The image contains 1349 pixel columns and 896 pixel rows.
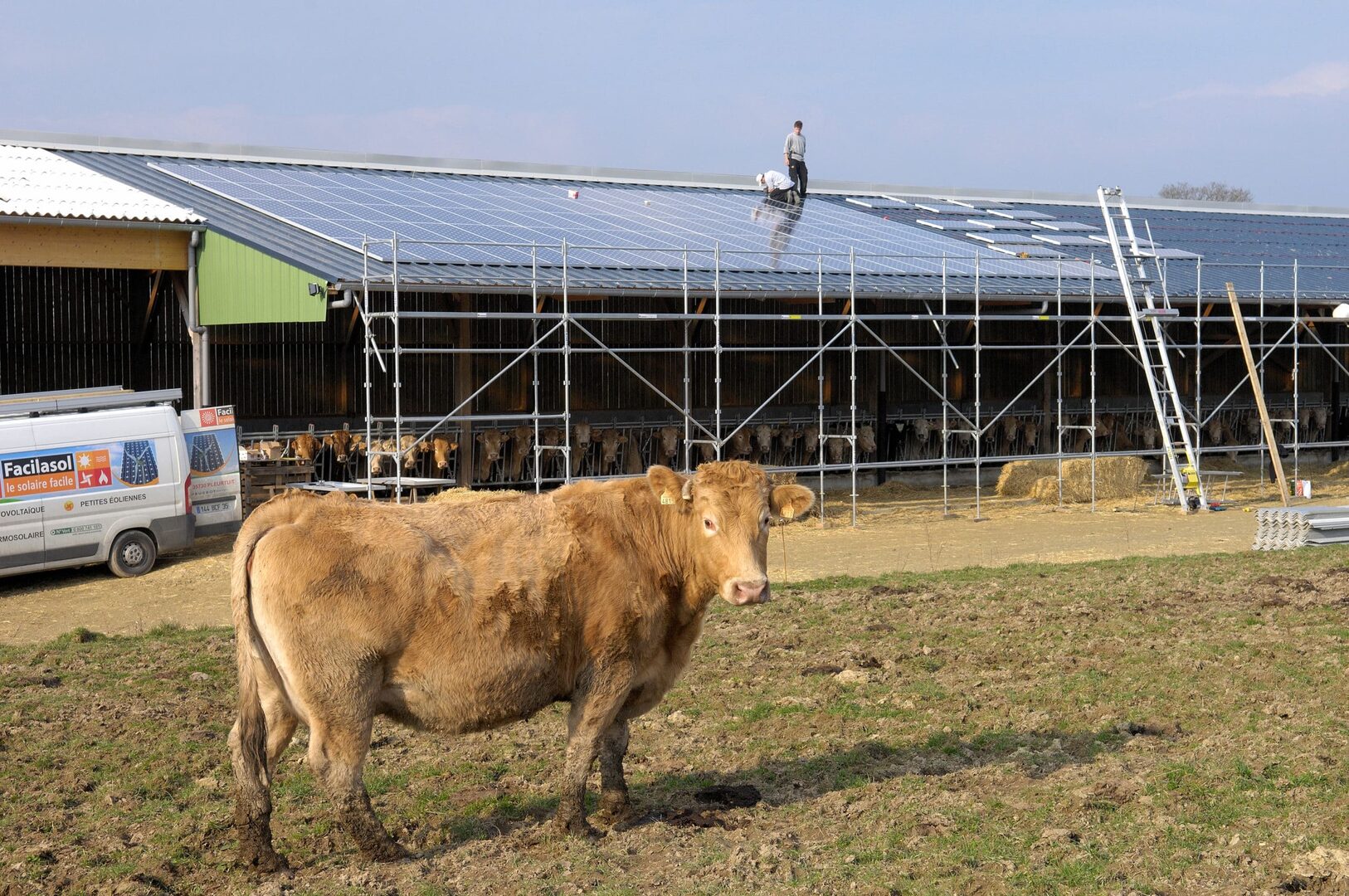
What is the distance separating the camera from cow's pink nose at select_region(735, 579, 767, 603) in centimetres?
753

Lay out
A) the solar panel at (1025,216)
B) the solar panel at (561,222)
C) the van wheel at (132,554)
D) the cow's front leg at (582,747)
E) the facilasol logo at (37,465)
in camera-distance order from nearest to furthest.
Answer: the cow's front leg at (582,747) < the facilasol logo at (37,465) < the van wheel at (132,554) < the solar panel at (561,222) < the solar panel at (1025,216)

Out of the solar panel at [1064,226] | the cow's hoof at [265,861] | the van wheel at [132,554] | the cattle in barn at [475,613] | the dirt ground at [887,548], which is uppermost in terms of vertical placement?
the solar panel at [1064,226]

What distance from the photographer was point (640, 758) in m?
9.20

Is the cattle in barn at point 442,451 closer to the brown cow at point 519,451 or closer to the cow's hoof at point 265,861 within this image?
the brown cow at point 519,451

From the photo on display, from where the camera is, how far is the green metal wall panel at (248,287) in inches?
817

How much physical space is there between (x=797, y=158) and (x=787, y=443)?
841 cm

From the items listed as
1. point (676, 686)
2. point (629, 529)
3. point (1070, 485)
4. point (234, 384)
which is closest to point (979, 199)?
point (1070, 485)

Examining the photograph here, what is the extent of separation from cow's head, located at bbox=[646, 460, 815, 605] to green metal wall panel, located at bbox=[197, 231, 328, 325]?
13.4m

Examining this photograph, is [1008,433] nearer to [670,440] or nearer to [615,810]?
[670,440]

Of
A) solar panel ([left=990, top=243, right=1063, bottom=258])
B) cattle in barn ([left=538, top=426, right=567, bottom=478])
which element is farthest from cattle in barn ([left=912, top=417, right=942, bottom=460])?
cattle in barn ([left=538, top=426, right=567, bottom=478])

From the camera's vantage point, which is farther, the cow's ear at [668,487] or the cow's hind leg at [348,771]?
the cow's ear at [668,487]

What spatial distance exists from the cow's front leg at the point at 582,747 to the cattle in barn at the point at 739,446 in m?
19.1

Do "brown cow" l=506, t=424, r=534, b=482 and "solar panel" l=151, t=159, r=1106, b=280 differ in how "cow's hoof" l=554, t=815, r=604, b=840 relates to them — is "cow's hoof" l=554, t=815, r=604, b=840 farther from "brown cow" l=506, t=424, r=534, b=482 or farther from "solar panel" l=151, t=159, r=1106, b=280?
"brown cow" l=506, t=424, r=534, b=482

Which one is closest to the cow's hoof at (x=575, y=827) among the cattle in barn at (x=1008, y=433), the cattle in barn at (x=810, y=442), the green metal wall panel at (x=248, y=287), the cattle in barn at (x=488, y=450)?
the green metal wall panel at (x=248, y=287)
